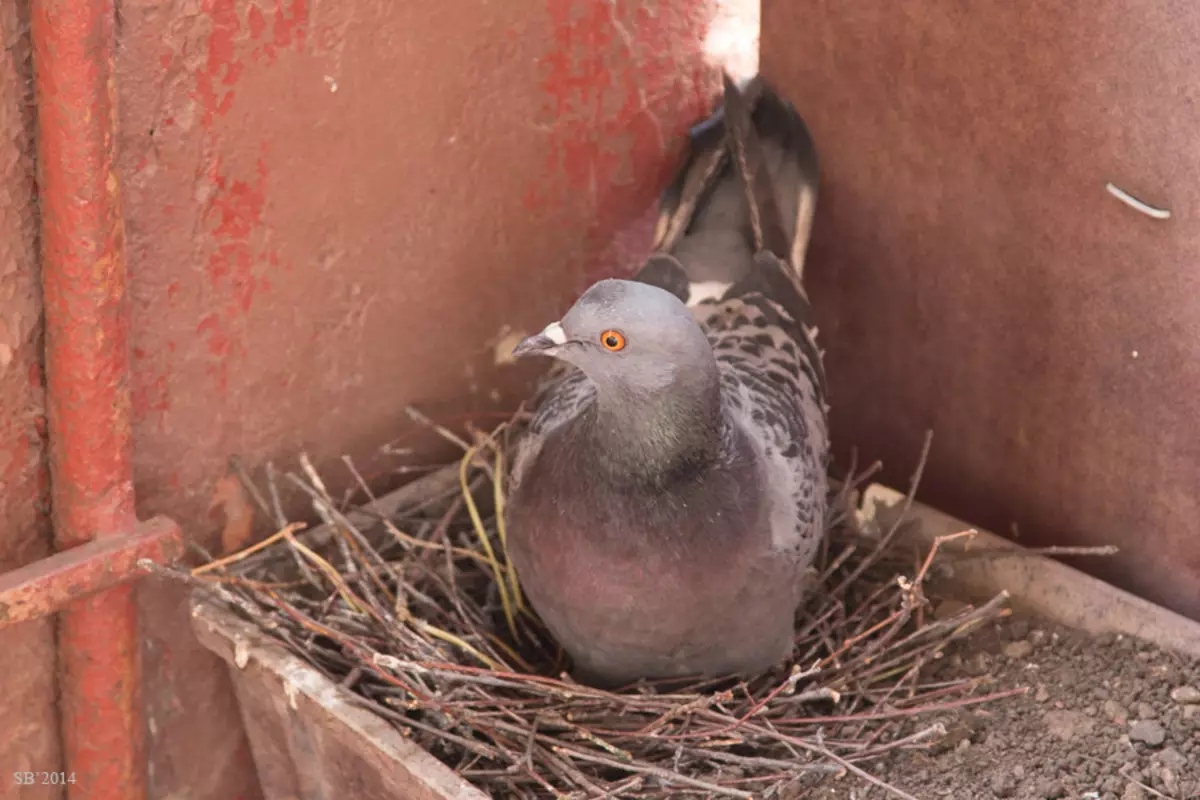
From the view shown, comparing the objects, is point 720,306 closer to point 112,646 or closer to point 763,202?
point 763,202

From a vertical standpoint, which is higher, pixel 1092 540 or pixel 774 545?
pixel 774 545

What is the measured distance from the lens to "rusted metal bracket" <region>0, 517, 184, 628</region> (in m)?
2.20

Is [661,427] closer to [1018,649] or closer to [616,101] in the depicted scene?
[1018,649]

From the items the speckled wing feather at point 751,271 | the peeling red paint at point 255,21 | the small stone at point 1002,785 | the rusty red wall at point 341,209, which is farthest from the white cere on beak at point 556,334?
the small stone at point 1002,785

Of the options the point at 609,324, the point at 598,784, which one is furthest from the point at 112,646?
the point at 609,324

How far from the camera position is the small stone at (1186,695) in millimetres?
2389

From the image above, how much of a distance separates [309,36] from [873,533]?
5.23 ft

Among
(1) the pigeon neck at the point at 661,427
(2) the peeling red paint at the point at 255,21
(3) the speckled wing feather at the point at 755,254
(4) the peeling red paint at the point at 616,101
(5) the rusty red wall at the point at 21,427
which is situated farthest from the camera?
(4) the peeling red paint at the point at 616,101

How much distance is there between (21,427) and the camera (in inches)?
88.5

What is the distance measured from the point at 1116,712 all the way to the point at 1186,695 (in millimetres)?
130

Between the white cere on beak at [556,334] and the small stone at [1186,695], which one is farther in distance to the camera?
the small stone at [1186,695]

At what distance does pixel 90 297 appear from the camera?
2.13 m

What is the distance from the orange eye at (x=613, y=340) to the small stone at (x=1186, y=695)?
1206 millimetres

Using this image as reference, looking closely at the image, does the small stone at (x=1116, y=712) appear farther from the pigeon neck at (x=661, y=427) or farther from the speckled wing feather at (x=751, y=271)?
the pigeon neck at (x=661, y=427)
